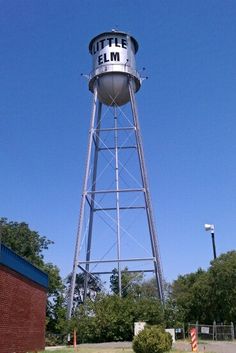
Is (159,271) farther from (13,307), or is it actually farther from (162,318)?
(13,307)

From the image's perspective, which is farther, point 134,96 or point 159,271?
point 134,96

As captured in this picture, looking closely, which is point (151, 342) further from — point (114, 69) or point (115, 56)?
point (115, 56)

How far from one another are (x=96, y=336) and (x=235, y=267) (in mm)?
14157

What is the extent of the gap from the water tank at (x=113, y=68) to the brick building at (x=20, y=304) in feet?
53.4

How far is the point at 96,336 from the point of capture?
3800 cm

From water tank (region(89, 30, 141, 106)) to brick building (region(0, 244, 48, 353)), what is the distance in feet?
53.4

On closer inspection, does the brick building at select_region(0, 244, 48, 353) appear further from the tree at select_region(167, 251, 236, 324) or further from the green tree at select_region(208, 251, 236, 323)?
the green tree at select_region(208, 251, 236, 323)

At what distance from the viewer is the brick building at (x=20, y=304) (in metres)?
21.9

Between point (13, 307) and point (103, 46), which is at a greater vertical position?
point (103, 46)

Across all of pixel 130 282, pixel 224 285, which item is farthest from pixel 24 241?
pixel 224 285

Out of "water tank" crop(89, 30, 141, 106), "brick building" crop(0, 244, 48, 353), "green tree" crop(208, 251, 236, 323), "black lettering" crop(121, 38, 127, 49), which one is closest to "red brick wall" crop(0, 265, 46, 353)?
"brick building" crop(0, 244, 48, 353)

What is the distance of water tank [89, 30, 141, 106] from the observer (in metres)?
39.8

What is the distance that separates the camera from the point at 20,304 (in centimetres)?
2447

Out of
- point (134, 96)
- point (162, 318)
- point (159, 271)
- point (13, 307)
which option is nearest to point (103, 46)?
point (134, 96)
